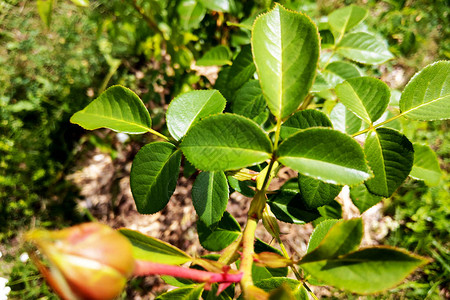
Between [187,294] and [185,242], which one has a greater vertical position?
[187,294]

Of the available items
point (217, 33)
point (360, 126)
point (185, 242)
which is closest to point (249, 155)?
point (360, 126)

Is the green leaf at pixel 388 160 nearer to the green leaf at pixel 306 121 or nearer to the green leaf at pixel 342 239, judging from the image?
the green leaf at pixel 306 121

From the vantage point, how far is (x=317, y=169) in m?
0.55

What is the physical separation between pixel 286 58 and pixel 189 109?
293 mm

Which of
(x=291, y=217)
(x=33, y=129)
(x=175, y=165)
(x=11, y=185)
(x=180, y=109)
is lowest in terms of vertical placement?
(x=11, y=185)

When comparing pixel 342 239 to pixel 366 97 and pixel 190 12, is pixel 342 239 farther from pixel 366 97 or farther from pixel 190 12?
pixel 190 12

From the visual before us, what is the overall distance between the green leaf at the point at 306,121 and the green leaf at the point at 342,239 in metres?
0.30

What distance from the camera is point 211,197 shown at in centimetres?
79

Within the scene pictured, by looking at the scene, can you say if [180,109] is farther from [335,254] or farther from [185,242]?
[185,242]

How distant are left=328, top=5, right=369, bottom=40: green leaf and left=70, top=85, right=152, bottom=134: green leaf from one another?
2.59 feet

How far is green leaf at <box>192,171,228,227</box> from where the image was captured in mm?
775

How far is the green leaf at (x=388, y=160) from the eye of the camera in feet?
2.29

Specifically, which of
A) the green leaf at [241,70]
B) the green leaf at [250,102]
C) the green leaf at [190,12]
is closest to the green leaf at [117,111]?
the green leaf at [250,102]

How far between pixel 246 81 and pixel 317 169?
61 cm
